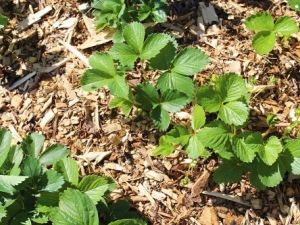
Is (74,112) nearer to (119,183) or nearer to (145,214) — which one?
(119,183)

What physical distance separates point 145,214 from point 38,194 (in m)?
0.45

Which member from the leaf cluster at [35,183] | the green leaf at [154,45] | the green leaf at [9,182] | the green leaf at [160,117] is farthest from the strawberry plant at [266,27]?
the green leaf at [9,182]

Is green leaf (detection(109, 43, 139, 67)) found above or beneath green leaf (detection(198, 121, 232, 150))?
above

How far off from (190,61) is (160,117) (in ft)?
0.81

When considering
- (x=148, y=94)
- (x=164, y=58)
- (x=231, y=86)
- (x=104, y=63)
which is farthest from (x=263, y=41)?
(x=104, y=63)

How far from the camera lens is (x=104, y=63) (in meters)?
1.86

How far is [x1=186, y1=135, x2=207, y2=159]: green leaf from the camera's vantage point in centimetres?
177

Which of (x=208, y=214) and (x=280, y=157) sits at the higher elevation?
(x=280, y=157)

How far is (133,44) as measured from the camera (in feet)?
6.16

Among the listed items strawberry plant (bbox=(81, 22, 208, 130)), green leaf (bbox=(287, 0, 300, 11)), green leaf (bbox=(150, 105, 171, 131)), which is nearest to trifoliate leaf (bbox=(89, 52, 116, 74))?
strawberry plant (bbox=(81, 22, 208, 130))

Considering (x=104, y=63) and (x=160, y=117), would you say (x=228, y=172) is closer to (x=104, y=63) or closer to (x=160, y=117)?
(x=160, y=117)

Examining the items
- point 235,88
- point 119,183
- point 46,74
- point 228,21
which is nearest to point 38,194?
point 119,183

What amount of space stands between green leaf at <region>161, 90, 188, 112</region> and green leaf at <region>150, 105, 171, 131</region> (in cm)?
2

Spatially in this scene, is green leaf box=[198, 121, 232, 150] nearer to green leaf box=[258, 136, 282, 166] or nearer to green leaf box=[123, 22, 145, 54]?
green leaf box=[258, 136, 282, 166]
